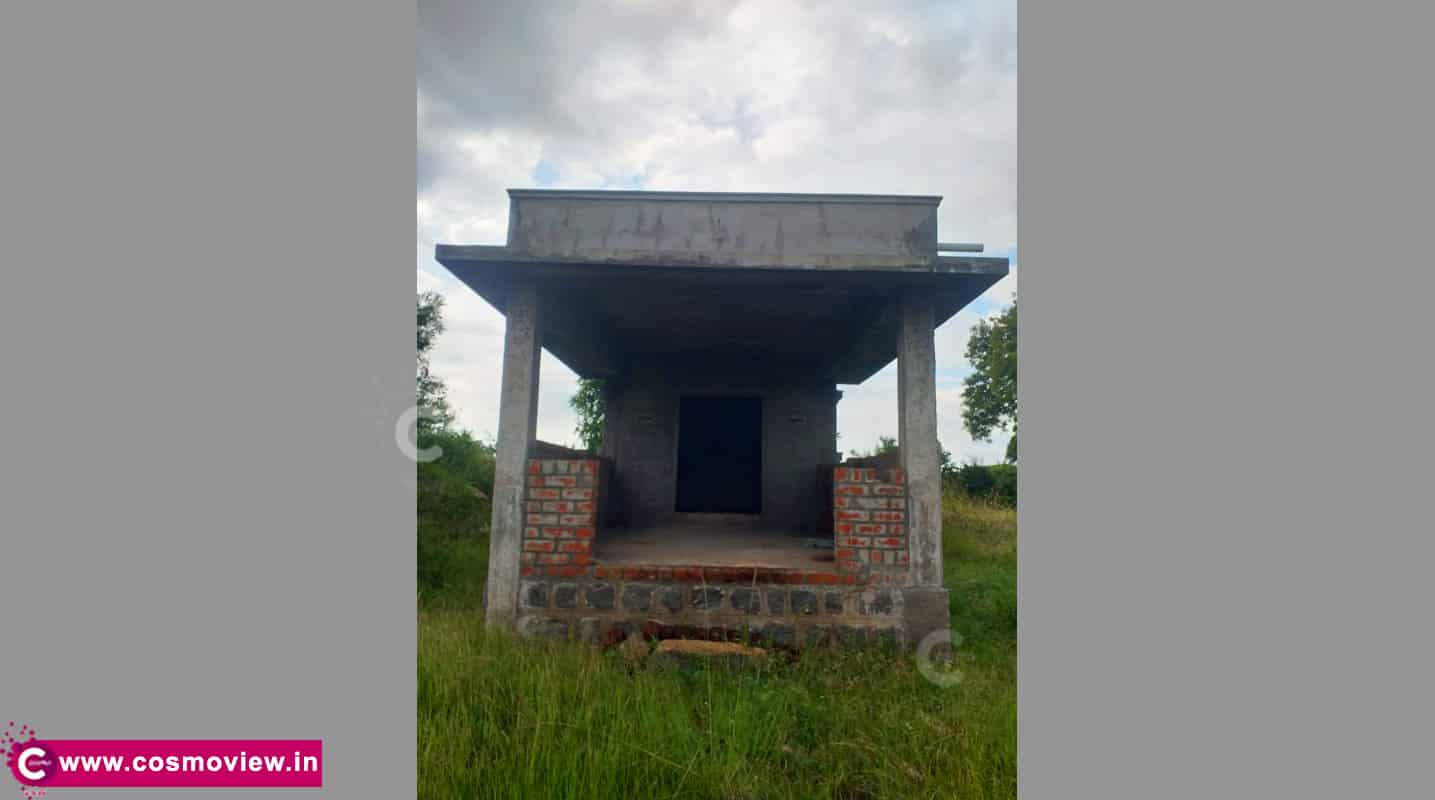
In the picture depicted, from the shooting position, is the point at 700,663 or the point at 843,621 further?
the point at 843,621

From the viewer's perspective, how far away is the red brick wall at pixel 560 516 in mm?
4129

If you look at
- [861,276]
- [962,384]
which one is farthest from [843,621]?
[962,384]

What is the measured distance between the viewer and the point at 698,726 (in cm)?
281

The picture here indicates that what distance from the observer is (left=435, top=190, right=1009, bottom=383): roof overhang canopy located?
411cm

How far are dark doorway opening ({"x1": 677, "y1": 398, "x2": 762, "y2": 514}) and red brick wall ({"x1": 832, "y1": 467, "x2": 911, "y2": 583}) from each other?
3375mm

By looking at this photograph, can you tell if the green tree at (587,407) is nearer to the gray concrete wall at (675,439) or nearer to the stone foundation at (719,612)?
the gray concrete wall at (675,439)

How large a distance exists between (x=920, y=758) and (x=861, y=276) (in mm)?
2760

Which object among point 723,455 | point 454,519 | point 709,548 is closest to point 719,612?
point 709,548

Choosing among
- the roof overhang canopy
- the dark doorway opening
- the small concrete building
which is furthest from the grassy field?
the dark doorway opening

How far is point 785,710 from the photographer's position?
301 centimetres

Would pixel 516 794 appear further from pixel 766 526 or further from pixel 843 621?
pixel 766 526

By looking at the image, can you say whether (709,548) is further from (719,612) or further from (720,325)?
(720,325)
